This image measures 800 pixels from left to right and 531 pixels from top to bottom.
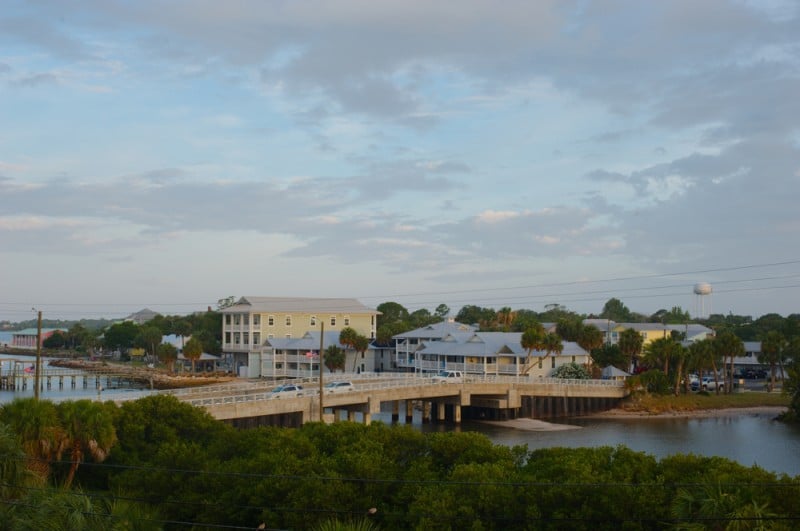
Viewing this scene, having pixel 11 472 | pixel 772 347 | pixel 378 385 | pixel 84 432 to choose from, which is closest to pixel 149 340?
pixel 378 385

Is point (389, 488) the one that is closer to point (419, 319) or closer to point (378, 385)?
point (378, 385)

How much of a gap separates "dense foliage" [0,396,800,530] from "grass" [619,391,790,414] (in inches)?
2310

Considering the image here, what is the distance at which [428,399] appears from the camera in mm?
81188

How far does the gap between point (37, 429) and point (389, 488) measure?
42.5 ft

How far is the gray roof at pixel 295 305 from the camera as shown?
4867 inches

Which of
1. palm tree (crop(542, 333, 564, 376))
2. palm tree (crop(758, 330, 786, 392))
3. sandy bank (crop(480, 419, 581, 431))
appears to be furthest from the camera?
palm tree (crop(758, 330, 786, 392))

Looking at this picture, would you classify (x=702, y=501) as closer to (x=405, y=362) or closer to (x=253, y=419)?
(x=253, y=419)

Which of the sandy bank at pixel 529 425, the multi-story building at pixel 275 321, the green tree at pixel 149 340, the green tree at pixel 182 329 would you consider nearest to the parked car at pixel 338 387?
the sandy bank at pixel 529 425

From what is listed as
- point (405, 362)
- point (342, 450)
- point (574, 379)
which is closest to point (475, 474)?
point (342, 450)

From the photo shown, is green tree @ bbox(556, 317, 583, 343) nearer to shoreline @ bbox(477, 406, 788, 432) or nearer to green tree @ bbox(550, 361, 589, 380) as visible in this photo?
green tree @ bbox(550, 361, 589, 380)

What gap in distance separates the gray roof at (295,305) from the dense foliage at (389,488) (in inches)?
3563

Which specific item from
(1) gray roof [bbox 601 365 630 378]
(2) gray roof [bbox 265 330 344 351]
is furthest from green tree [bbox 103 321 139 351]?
(1) gray roof [bbox 601 365 630 378]

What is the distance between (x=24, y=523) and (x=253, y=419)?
141ft

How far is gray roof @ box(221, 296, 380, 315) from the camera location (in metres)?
124
